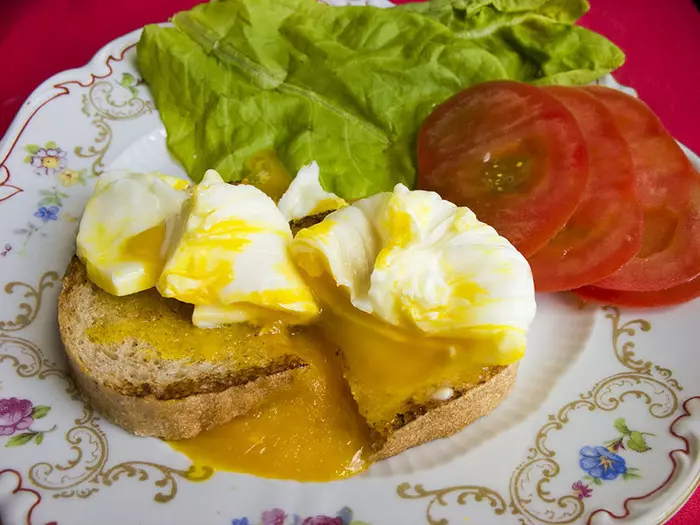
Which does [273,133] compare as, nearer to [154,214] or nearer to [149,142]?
[149,142]

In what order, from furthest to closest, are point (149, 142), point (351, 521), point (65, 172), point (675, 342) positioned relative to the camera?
1. point (149, 142)
2. point (65, 172)
3. point (675, 342)
4. point (351, 521)

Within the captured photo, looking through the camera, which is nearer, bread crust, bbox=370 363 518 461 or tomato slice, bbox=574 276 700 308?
bread crust, bbox=370 363 518 461

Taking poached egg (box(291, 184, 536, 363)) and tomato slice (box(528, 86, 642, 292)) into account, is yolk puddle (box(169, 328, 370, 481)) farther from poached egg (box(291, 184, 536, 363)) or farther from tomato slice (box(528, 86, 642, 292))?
tomato slice (box(528, 86, 642, 292))

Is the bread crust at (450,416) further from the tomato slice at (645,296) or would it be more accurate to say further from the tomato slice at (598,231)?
the tomato slice at (645,296)

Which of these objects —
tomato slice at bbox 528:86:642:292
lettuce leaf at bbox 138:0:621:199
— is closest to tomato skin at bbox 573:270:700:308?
tomato slice at bbox 528:86:642:292

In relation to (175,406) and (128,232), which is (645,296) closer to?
(175,406)

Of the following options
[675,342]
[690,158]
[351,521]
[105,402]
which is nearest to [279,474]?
[351,521]
